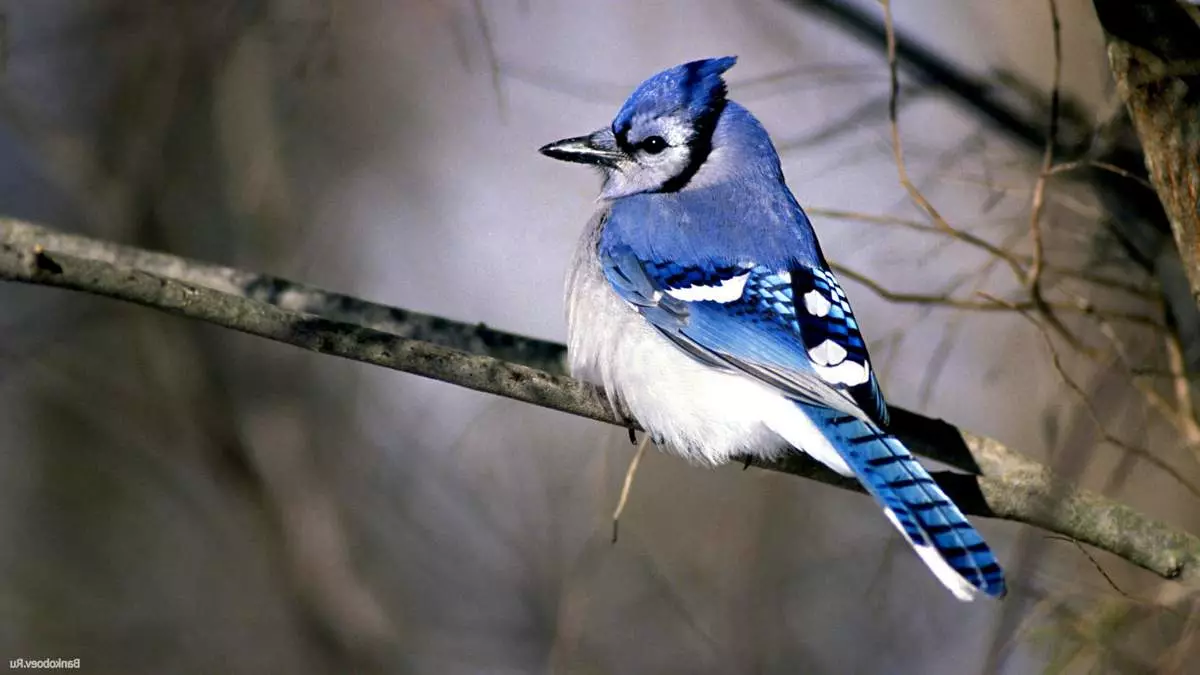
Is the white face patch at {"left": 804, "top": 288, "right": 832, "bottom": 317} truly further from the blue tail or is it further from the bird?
the blue tail

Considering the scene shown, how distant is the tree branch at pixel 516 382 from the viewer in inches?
77.9

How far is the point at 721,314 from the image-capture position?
240cm

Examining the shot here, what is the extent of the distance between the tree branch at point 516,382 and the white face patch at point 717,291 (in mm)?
291

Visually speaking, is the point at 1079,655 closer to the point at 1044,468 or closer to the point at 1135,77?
the point at 1044,468

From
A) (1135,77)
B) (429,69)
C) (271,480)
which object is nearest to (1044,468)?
(1135,77)

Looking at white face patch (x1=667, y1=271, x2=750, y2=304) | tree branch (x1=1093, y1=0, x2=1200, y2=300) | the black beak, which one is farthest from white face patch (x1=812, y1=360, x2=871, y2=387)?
the black beak

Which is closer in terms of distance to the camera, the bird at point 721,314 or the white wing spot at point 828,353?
the bird at point 721,314

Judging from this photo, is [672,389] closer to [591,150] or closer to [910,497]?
[910,497]

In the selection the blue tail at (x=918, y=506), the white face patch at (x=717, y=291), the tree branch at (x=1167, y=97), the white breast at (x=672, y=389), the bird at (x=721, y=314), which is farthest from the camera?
the white face patch at (x=717, y=291)

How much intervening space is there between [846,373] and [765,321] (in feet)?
0.81

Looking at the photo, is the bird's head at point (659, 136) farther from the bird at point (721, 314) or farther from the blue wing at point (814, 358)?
the blue wing at point (814, 358)

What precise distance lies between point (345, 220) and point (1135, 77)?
11.0 ft

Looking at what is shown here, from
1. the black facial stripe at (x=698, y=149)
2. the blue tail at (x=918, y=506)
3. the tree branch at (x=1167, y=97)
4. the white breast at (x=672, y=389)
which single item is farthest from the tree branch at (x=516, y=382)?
the black facial stripe at (x=698, y=149)

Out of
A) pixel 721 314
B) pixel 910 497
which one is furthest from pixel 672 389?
pixel 910 497
